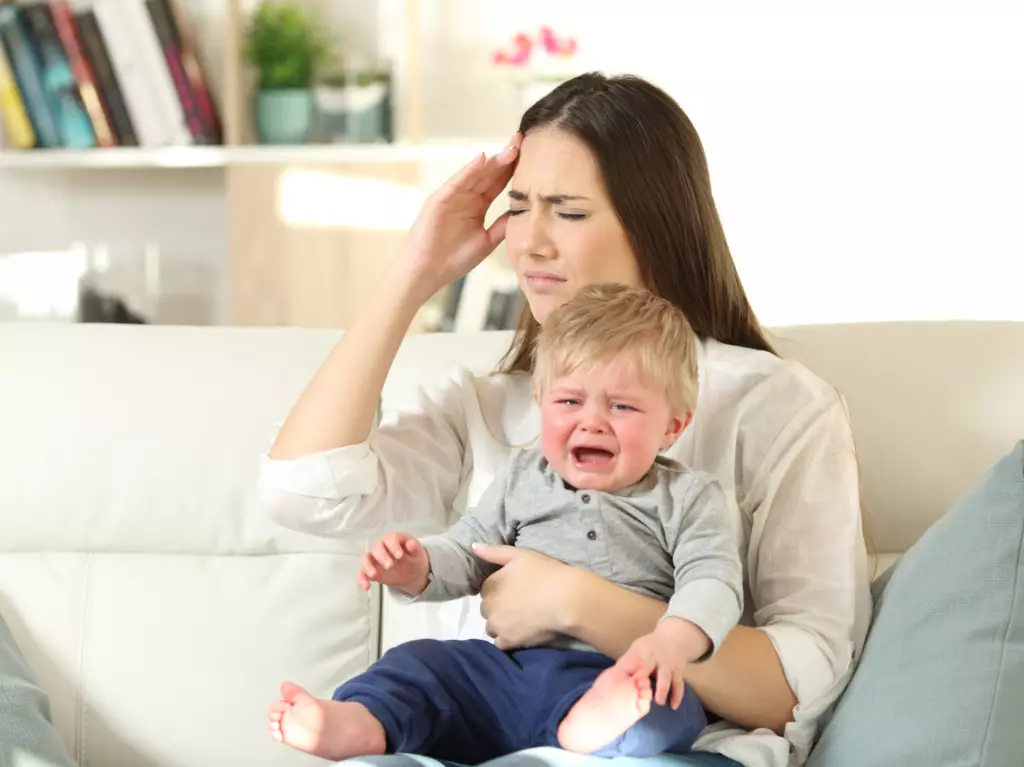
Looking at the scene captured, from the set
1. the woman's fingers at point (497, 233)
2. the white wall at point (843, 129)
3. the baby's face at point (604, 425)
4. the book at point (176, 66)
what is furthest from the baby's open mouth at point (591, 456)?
the book at point (176, 66)

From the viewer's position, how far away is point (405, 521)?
1694 mm

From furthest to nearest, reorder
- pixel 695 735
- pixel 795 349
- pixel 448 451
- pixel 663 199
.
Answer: pixel 795 349 < pixel 448 451 < pixel 663 199 < pixel 695 735

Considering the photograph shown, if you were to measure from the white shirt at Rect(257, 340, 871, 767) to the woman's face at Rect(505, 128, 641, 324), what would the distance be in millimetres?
153

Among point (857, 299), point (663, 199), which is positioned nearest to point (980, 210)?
point (857, 299)

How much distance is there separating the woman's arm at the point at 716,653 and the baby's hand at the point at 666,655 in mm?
129

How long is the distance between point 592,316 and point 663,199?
30 centimetres

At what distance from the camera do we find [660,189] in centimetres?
160

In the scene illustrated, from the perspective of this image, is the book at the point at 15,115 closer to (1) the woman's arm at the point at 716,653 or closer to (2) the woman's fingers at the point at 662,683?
(1) the woman's arm at the point at 716,653

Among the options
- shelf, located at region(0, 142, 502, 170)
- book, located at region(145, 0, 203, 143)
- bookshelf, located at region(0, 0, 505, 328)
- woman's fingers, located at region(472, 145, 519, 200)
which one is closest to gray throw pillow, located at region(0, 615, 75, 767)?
woman's fingers, located at region(472, 145, 519, 200)

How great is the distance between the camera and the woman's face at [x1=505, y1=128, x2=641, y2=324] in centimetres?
158

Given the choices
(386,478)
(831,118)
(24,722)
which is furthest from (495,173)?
(831,118)

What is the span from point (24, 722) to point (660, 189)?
0.98 meters

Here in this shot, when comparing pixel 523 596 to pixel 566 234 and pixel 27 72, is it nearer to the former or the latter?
pixel 566 234

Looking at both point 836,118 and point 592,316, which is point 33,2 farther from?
point 592,316
